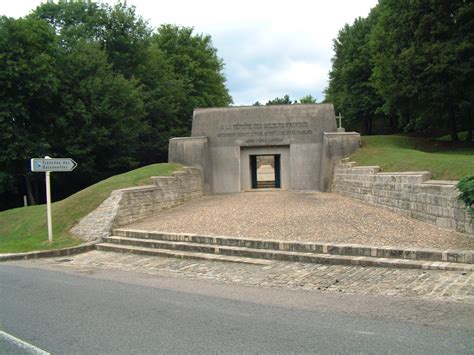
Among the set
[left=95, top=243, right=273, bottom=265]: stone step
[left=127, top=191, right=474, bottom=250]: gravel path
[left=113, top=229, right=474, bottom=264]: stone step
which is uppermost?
[left=127, top=191, right=474, bottom=250]: gravel path

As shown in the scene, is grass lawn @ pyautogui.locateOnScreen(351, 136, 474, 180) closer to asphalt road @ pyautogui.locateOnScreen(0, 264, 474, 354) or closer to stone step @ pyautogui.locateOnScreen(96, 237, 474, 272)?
stone step @ pyautogui.locateOnScreen(96, 237, 474, 272)

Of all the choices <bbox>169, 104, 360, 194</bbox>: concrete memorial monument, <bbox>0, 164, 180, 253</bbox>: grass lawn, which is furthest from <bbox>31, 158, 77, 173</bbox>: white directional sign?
<bbox>169, 104, 360, 194</bbox>: concrete memorial monument

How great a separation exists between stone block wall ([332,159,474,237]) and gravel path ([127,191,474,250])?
0.25 metres

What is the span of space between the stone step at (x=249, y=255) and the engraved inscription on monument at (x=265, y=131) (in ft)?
31.8

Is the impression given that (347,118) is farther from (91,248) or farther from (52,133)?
(91,248)

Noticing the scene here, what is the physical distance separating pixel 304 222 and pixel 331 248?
2.97m

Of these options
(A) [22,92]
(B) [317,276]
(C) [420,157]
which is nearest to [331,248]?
(B) [317,276]

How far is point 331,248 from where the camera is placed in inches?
374

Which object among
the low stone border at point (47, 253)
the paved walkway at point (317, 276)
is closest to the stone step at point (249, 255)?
the paved walkway at point (317, 276)

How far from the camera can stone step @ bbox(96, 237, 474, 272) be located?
814cm

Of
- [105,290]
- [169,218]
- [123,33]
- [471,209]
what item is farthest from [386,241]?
[123,33]

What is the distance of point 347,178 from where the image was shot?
17500 mm

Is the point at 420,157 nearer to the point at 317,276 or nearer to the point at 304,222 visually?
the point at 304,222

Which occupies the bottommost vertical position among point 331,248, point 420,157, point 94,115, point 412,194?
point 331,248
